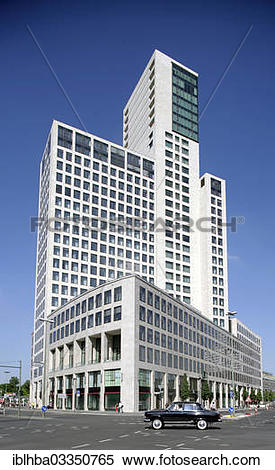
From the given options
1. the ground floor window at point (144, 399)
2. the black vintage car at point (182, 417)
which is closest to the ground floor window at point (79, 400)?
the ground floor window at point (144, 399)

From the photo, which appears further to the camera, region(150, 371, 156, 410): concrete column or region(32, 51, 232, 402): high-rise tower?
region(32, 51, 232, 402): high-rise tower

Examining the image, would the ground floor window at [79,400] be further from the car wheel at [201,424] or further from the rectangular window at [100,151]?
the rectangular window at [100,151]

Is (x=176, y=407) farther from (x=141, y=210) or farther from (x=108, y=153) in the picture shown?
(x=108, y=153)

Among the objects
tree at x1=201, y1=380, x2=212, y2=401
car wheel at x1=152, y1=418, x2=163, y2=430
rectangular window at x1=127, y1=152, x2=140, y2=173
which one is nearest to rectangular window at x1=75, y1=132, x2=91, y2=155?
rectangular window at x1=127, y1=152, x2=140, y2=173

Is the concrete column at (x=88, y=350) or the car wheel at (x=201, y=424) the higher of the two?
the concrete column at (x=88, y=350)

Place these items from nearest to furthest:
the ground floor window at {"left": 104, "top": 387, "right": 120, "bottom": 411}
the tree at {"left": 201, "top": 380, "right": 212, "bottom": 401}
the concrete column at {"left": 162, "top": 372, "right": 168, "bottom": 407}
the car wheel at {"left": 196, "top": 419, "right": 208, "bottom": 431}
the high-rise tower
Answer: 1. the car wheel at {"left": 196, "top": 419, "right": 208, "bottom": 431}
2. the ground floor window at {"left": 104, "top": 387, "right": 120, "bottom": 411}
3. the concrete column at {"left": 162, "top": 372, "right": 168, "bottom": 407}
4. the tree at {"left": 201, "top": 380, "right": 212, "bottom": 401}
5. the high-rise tower

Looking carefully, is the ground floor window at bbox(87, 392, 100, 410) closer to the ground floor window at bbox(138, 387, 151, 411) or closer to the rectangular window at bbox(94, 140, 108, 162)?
the ground floor window at bbox(138, 387, 151, 411)

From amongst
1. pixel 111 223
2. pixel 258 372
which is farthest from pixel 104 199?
pixel 258 372

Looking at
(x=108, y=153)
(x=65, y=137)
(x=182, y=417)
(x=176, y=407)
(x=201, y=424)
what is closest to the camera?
(x=201, y=424)

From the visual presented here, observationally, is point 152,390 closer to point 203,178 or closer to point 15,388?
point 203,178

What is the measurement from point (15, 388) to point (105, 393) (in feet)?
423

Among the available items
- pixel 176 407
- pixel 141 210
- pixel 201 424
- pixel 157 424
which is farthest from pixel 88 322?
pixel 201 424

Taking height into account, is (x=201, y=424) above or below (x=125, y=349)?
below

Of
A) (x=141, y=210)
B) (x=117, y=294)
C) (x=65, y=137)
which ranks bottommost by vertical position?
(x=117, y=294)
